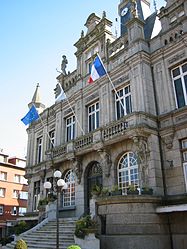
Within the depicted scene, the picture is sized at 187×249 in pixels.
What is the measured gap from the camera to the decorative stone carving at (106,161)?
51.8ft

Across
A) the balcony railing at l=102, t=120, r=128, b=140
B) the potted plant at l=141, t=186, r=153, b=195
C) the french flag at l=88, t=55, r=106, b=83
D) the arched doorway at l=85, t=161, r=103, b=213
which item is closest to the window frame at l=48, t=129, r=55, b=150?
the arched doorway at l=85, t=161, r=103, b=213

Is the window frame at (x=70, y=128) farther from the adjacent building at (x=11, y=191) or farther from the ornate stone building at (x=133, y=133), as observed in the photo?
the adjacent building at (x=11, y=191)

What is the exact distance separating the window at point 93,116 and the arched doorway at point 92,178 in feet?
9.05

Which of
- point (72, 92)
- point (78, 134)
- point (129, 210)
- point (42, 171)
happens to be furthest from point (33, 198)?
point (129, 210)

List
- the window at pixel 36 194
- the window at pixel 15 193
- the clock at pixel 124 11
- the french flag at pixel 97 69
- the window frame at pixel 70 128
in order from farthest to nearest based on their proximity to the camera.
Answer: the window at pixel 15 193 → the window at pixel 36 194 → the clock at pixel 124 11 → the window frame at pixel 70 128 → the french flag at pixel 97 69

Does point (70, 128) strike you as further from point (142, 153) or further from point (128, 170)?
point (142, 153)

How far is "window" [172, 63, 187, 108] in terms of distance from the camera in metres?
14.3

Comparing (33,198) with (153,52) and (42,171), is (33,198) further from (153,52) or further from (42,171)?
(153,52)

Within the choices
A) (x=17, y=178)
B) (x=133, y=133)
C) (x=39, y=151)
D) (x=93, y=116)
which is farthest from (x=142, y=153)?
(x=17, y=178)

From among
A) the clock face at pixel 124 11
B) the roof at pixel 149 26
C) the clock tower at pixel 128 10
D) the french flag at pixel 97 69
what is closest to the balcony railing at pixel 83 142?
the french flag at pixel 97 69

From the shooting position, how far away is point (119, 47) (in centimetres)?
1869

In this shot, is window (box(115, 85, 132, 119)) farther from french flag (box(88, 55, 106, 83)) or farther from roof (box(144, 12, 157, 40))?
roof (box(144, 12, 157, 40))

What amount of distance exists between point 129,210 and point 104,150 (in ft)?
16.0

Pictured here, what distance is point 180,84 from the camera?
47.9 feet
